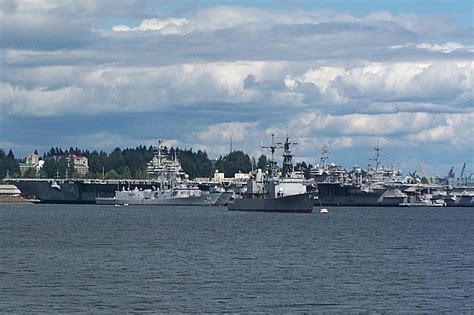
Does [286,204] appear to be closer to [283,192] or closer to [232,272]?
[283,192]

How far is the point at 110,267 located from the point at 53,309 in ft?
59.4

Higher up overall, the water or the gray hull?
the gray hull

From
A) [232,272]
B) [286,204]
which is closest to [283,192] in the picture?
[286,204]

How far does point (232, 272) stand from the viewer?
62406mm

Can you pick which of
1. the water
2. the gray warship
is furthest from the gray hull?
the water

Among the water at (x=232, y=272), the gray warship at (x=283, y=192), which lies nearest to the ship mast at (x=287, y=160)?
the gray warship at (x=283, y=192)

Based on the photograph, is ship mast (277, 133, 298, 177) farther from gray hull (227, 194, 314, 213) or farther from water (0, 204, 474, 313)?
water (0, 204, 474, 313)

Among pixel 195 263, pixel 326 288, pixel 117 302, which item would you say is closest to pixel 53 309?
pixel 117 302

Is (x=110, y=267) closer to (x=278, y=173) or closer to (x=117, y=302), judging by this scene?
(x=117, y=302)

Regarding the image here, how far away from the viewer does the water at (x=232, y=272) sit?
48.6 metres

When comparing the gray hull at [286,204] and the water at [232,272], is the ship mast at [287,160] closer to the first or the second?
the gray hull at [286,204]

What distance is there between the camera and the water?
4856 centimetres

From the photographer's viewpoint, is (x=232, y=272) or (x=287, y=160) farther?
(x=287, y=160)

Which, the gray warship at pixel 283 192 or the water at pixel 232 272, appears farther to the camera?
the gray warship at pixel 283 192
